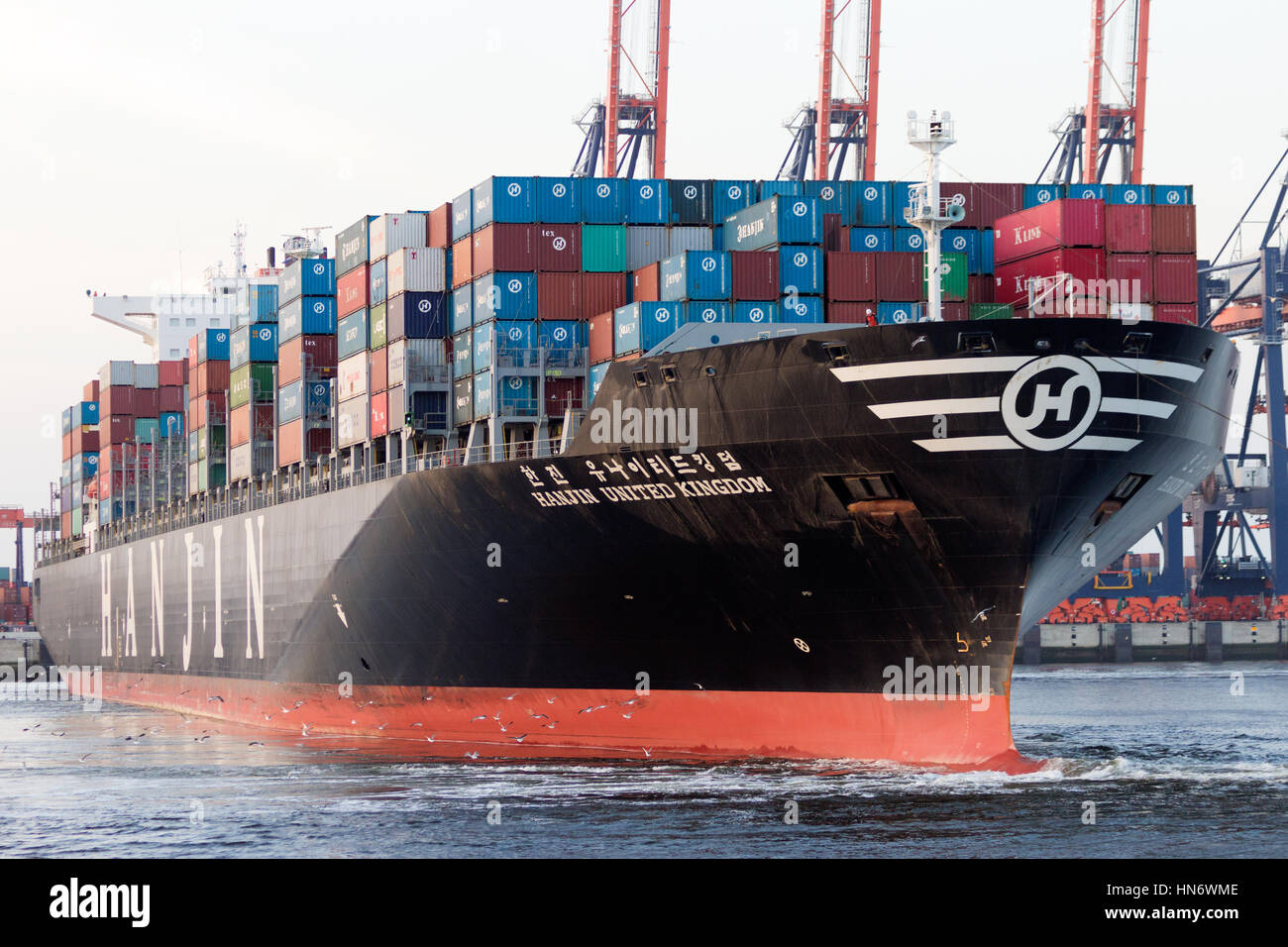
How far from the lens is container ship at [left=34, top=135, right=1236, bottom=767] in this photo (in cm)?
2664

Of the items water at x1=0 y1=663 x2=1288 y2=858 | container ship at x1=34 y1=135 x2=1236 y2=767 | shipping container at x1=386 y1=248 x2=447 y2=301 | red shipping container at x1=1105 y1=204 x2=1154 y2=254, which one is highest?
shipping container at x1=386 y1=248 x2=447 y2=301

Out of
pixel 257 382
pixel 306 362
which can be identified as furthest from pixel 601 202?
pixel 257 382

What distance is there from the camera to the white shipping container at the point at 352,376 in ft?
135

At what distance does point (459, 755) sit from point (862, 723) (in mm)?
9929

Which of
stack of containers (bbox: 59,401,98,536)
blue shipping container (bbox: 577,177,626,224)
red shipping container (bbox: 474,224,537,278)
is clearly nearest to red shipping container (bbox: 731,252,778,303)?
blue shipping container (bbox: 577,177,626,224)

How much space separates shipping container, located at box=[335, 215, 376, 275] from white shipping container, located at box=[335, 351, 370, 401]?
2.54m

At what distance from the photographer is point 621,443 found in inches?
1172

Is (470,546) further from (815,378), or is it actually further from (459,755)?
(815,378)

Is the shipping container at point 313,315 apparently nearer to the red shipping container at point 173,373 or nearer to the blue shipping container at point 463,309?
the blue shipping container at point 463,309

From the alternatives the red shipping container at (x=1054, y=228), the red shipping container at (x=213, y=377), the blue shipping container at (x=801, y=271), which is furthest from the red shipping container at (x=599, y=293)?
the red shipping container at (x=213, y=377)

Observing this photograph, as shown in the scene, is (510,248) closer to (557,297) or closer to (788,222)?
(557,297)

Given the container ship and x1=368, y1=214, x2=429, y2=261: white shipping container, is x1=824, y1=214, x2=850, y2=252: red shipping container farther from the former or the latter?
x1=368, y1=214, x2=429, y2=261: white shipping container

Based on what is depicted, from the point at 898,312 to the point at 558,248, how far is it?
8.11 m

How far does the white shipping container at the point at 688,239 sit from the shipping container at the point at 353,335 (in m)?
9.20
